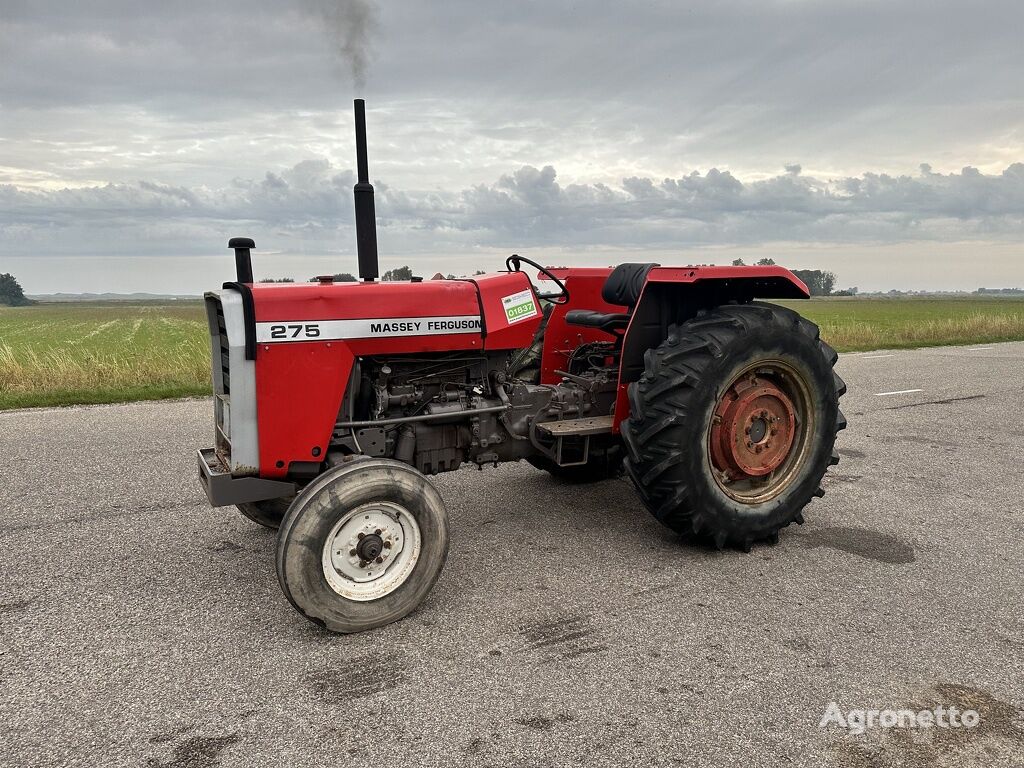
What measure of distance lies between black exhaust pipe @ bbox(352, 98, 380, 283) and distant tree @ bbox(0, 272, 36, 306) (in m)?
109

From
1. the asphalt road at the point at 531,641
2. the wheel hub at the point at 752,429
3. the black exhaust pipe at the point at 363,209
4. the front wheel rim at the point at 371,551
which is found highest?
the black exhaust pipe at the point at 363,209

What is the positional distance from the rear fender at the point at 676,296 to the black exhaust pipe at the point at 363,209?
1382 millimetres

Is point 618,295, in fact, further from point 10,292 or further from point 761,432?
point 10,292

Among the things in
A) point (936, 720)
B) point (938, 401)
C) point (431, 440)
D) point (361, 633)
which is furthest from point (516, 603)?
point (938, 401)

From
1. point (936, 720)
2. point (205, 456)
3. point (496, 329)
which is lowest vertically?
point (936, 720)

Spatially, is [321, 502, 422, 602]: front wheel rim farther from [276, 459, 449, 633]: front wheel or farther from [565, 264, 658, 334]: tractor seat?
[565, 264, 658, 334]: tractor seat

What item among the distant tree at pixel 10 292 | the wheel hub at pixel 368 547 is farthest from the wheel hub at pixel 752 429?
the distant tree at pixel 10 292

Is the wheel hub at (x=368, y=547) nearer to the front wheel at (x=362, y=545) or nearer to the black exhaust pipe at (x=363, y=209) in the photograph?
the front wheel at (x=362, y=545)

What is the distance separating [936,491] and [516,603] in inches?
130

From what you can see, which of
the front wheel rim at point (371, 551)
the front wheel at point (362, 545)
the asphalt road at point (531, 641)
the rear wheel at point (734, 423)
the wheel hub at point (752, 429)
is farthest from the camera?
the wheel hub at point (752, 429)

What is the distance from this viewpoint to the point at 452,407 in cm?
351

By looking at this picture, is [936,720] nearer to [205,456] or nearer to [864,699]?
[864,699]

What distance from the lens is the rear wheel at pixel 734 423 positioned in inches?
134

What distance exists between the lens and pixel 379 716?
7.60 feet
